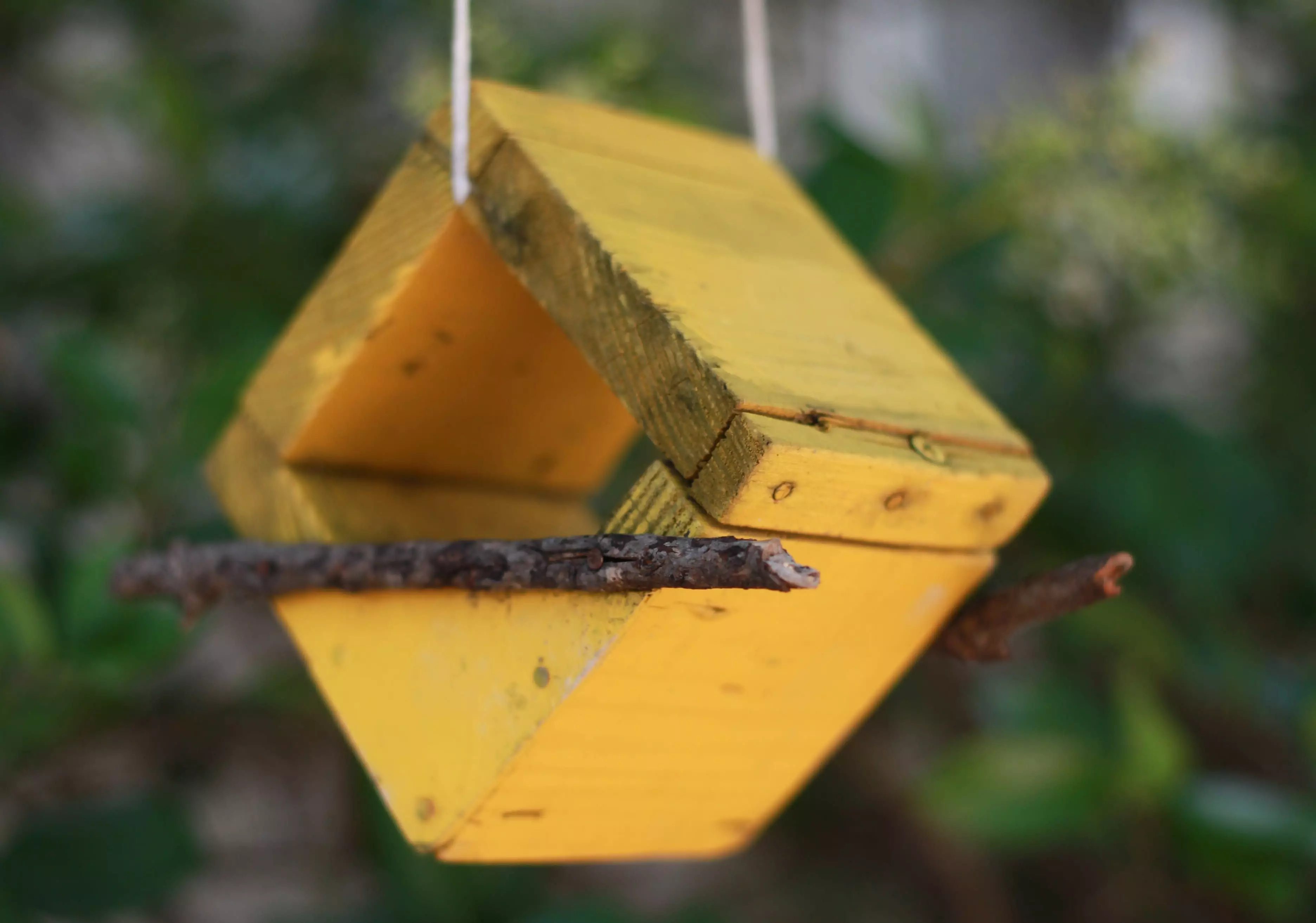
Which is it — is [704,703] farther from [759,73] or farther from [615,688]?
[759,73]

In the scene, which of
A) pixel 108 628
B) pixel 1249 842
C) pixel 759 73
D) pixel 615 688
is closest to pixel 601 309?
pixel 615 688

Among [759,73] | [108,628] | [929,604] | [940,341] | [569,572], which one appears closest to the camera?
[569,572]

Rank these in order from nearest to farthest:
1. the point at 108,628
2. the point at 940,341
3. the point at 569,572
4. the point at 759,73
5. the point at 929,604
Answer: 1. the point at 569,572
2. the point at 929,604
3. the point at 759,73
4. the point at 108,628
5. the point at 940,341

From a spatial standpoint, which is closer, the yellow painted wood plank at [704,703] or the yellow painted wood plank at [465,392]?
the yellow painted wood plank at [704,703]

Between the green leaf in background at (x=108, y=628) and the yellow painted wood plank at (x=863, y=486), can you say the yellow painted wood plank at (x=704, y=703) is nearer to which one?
the yellow painted wood plank at (x=863, y=486)

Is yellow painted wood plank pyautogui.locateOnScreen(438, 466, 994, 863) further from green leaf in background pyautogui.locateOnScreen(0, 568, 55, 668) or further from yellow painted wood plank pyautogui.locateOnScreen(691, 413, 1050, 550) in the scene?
green leaf in background pyautogui.locateOnScreen(0, 568, 55, 668)

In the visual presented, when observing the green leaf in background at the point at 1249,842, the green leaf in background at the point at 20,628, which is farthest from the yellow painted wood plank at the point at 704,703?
the green leaf in background at the point at 1249,842
